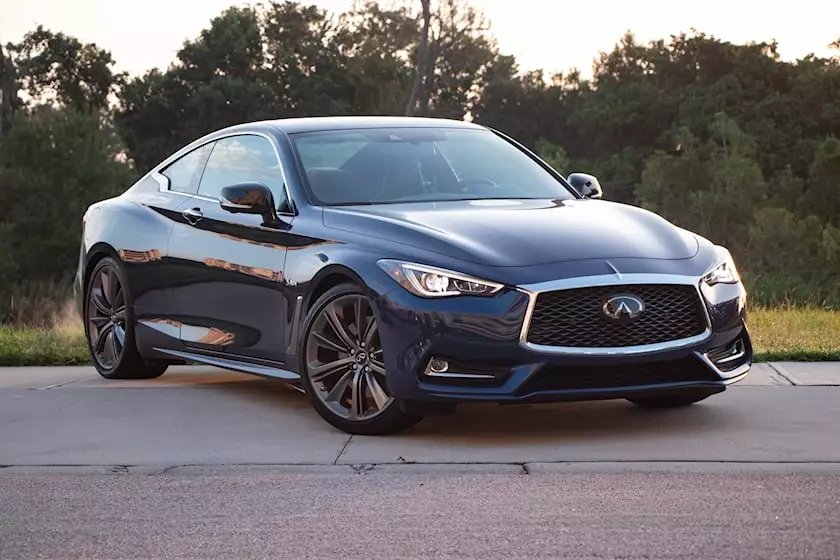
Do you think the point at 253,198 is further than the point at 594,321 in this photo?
Yes

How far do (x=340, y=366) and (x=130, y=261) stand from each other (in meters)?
2.44

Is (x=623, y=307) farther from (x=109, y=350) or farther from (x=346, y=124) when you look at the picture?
(x=109, y=350)

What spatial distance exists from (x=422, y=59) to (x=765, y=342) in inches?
1659

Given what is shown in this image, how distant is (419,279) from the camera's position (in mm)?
6703

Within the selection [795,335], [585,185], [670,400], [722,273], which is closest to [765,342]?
[795,335]

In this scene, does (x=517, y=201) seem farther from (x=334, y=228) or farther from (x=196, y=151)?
(x=196, y=151)

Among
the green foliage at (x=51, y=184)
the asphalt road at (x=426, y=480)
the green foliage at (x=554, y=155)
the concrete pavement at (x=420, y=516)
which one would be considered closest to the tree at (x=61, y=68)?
the green foliage at (x=51, y=184)

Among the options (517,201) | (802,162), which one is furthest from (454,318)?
(802,162)

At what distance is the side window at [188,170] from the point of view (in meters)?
9.02

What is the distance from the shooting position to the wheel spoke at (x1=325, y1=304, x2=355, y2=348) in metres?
7.10

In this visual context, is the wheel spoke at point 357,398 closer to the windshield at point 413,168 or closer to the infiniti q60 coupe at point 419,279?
the infiniti q60 coupe at point 419,279

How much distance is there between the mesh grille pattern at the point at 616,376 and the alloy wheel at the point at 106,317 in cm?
347

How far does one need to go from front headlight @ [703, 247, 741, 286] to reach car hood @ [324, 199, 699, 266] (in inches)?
5.0

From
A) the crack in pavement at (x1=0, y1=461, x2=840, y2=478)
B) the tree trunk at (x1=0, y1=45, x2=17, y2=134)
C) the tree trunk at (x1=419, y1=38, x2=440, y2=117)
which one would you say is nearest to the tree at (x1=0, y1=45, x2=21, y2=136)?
the tree trunk at (x1=0, y1=45, x2=17, y2=134)
